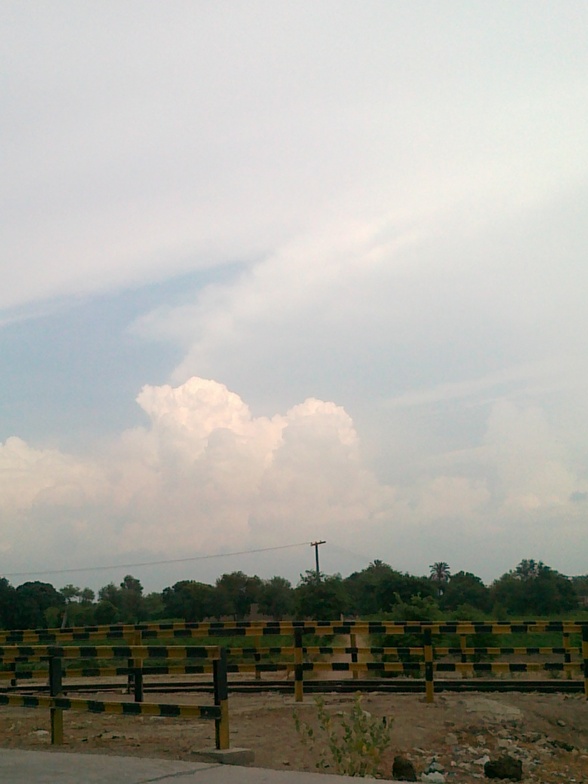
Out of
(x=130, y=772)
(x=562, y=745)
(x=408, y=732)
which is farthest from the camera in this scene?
(x=562, y=745)

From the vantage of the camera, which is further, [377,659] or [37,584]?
[37,584]

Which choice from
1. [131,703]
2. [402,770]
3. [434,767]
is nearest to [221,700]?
[131,703]

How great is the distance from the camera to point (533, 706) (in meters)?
13.7

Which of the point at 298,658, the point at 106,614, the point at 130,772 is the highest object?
the point at 298,658

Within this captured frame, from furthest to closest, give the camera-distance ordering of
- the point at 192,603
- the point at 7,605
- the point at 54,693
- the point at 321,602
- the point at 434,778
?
1. the point at 192,603
2. the point at 7,605
3. the point at 321,602
4. the point at 434,778
5. the point at 54,693

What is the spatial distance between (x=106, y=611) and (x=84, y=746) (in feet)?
284

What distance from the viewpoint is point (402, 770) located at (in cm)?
1006

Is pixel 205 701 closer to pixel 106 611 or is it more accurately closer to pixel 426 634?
pixel 426 634

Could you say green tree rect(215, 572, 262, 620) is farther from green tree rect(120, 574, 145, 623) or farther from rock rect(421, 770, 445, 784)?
rock rect(421, 770, 445, 784)

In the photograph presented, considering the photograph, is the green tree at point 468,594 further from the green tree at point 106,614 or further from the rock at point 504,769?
the rock at point 504,769

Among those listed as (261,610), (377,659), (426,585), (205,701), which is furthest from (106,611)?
(205,701)

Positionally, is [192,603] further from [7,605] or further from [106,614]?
[7,605]

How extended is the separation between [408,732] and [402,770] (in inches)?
64.6

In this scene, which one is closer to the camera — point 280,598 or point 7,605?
point 7,605
